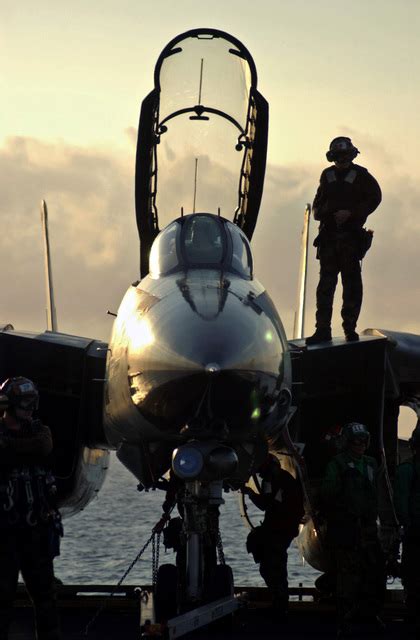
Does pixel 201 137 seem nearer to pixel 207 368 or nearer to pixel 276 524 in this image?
pixel 276 524

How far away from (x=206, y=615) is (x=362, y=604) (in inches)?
110

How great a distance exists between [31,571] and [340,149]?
21.1ft

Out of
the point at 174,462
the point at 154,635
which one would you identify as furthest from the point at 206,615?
the point at 174,462

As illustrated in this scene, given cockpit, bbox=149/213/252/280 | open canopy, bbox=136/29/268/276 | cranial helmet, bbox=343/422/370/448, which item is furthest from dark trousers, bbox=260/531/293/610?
open canopy, bbox=136/29/268/276

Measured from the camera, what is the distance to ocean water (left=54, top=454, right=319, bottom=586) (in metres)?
29.0

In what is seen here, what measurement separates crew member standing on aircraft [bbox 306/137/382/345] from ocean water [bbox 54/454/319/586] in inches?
178

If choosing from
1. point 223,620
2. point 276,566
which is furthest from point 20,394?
point 276,566

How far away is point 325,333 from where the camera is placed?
14.9 meters

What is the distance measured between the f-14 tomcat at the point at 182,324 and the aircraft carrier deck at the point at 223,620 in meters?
0.75

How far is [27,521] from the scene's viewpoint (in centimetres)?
983

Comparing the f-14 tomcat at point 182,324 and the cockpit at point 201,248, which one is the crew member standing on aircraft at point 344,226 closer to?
the f-14 tomcat at point 182,324

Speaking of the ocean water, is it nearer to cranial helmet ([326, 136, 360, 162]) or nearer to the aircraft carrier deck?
the aircraft carrier deck

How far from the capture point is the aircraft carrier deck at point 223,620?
12016mm

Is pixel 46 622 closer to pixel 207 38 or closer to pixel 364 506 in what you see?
pixel 364 506
